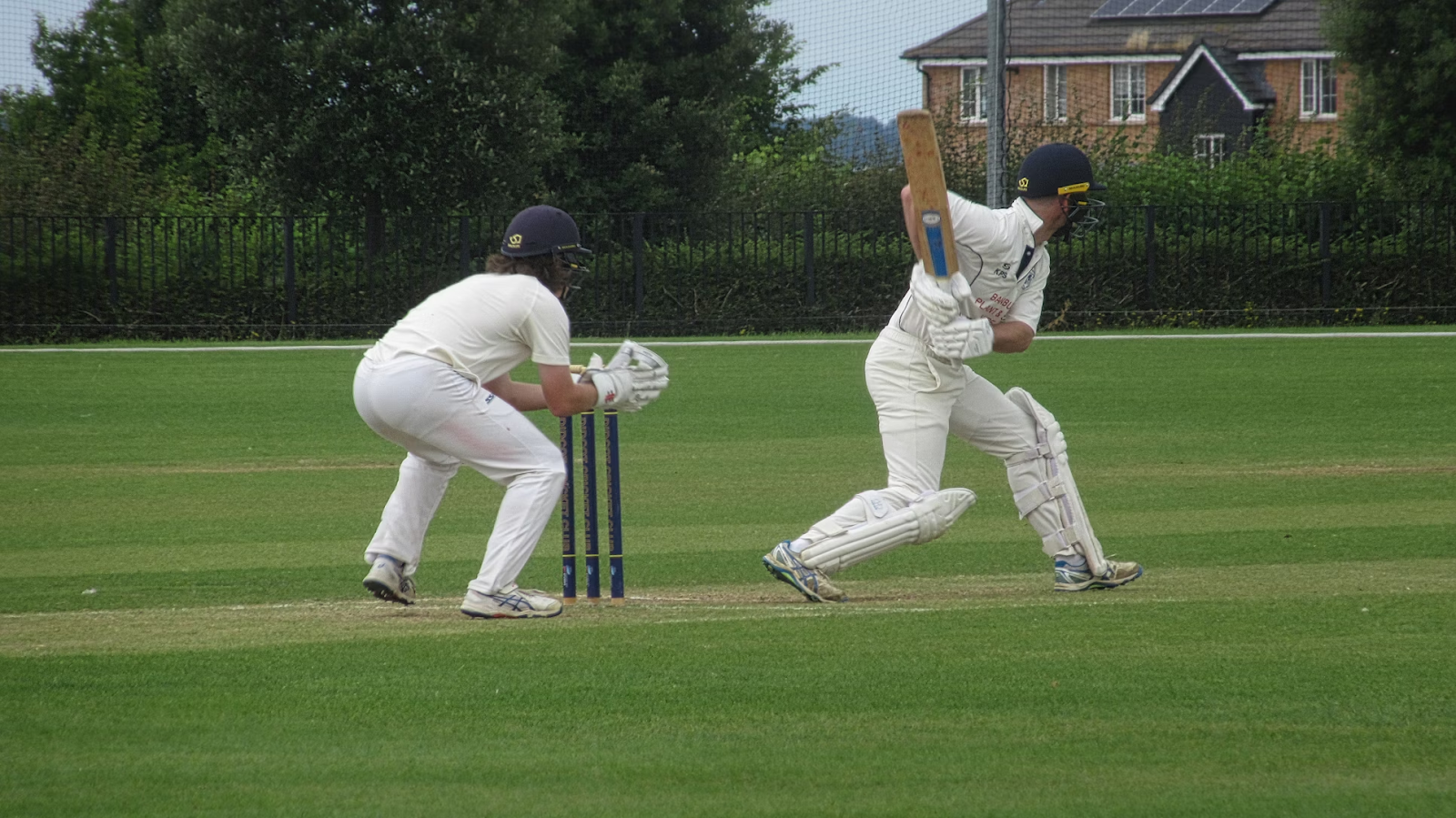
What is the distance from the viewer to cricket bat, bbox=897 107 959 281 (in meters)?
6.64

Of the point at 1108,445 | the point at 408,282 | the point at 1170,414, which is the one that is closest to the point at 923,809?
the point at 1108,445

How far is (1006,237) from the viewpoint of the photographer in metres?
6.97

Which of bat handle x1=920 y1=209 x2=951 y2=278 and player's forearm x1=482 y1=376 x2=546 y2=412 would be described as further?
player's forearm x1=482 y1=376 x2=546 y2=412

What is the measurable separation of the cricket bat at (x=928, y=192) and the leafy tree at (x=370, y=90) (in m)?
19.7

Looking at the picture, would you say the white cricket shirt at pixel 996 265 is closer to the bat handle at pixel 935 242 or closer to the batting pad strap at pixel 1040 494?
the bat handle at pixel 935 242

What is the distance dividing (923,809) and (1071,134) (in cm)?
2825

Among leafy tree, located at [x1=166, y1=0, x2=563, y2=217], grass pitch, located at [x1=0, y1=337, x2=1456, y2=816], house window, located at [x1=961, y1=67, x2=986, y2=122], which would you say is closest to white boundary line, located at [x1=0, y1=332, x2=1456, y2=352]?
leafy tree, located at [x1=166, y1=0, x2=563, y2=217]

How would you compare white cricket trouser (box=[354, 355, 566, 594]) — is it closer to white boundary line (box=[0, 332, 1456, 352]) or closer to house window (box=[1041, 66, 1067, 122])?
white boundary line (box=[0, 332, 1456, 352])

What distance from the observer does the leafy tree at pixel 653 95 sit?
101ft

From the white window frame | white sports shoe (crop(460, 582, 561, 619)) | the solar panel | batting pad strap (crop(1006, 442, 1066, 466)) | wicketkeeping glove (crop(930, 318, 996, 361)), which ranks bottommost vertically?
white sports shoe (crop(460, 582, 561, 619))

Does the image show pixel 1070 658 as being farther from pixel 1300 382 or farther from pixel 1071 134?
pixel 1071 134

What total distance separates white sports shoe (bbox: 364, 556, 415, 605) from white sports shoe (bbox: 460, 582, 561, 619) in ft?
1.20

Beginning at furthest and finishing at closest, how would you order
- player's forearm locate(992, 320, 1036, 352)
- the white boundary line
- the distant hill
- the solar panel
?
the solar panel → the distant hill → the white boundary line → player's forearm locate(992, 320, 1036, 352)

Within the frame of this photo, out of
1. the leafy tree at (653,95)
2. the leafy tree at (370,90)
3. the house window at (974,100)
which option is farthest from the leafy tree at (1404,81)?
the leafy tree at (370,90)
